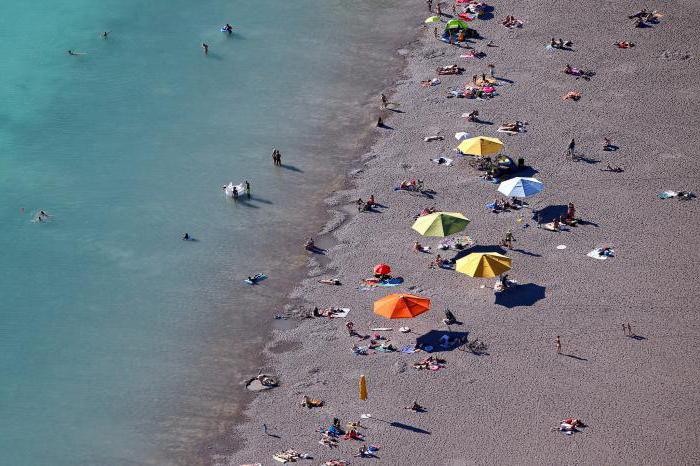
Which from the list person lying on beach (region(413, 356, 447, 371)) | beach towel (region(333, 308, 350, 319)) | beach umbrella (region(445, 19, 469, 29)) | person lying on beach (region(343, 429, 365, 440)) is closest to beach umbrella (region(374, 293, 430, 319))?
person lying on beach (region(413, 356, 447, 371))

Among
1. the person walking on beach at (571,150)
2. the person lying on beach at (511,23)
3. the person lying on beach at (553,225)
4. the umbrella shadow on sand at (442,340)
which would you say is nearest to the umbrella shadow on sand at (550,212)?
the person lying on beach at (553,225)

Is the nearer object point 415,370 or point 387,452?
point 387,452

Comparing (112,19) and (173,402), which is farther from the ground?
(112,19)

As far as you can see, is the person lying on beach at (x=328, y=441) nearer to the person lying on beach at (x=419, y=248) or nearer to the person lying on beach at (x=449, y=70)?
the person lying on beach at (x=419, y=248)

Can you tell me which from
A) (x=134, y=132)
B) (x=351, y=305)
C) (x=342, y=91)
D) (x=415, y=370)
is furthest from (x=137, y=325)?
(x=342, y=91)

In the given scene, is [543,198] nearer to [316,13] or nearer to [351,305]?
[351,305]

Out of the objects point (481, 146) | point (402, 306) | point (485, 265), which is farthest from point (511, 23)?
point (402, 306)

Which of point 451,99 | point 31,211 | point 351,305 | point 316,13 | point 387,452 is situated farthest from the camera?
point 316,13
